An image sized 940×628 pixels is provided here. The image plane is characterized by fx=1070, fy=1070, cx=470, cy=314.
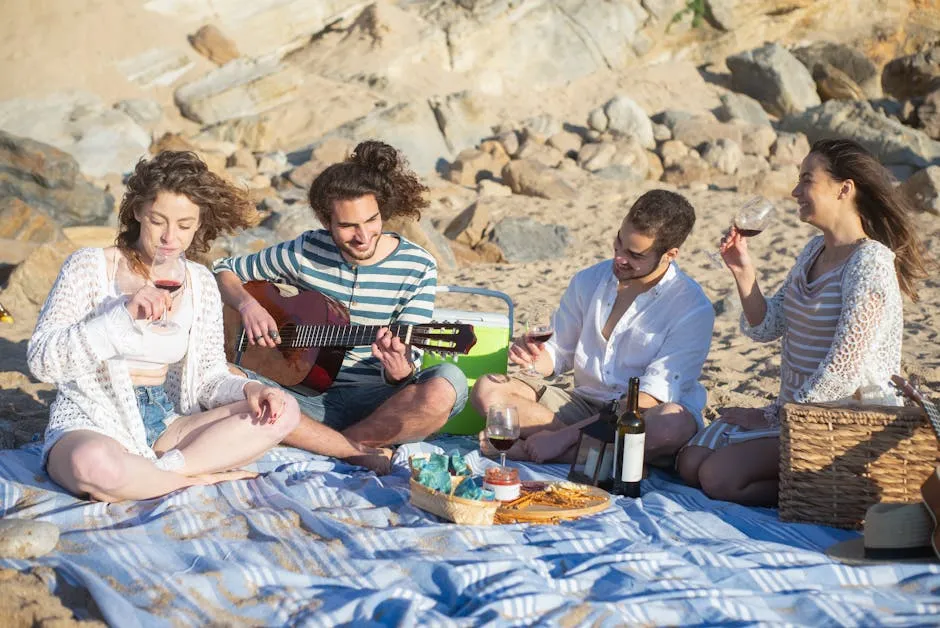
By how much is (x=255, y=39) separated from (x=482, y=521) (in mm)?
13910

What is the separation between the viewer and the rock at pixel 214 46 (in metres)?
15.8

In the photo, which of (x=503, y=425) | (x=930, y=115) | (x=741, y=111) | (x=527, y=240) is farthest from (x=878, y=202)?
(x=930, y=115)

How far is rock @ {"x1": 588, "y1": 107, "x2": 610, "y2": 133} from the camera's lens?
1506 cm

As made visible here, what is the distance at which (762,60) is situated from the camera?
17422 millimetres

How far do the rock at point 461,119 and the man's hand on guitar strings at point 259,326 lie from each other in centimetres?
943

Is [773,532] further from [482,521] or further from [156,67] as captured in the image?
[156,67]

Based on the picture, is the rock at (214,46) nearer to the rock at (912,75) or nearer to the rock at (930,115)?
the rock at (930,115)

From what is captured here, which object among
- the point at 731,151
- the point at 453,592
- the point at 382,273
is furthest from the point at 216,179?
the point at 731,151

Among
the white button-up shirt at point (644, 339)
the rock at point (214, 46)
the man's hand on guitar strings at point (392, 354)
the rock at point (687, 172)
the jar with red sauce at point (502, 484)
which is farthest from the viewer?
the rock at point (214, 46)

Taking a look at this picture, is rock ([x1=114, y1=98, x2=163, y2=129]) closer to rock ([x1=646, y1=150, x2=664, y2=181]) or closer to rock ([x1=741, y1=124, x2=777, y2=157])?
rock ([x1=646, y1=150, x2=664, y2=181])

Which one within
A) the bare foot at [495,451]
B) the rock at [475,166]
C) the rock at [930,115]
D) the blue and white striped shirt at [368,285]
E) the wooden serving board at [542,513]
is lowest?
the wooden serving board at [542,513]

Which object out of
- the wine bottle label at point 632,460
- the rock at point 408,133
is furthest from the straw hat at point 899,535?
the rock at point 408,133

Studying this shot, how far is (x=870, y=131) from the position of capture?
47.8ft

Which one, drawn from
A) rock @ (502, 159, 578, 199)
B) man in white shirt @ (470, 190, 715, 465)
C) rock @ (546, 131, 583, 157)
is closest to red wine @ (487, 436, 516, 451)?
man in white shirt @ (470, 190, 715, 465)
